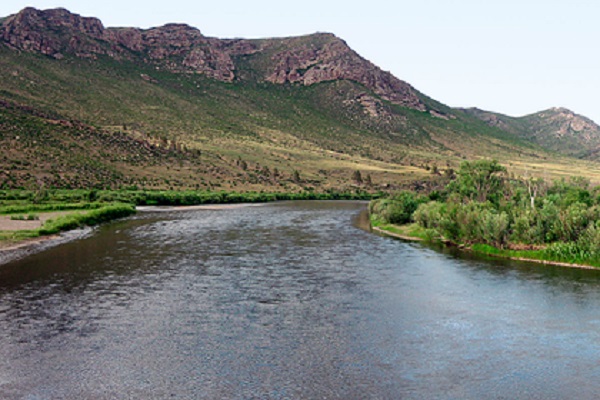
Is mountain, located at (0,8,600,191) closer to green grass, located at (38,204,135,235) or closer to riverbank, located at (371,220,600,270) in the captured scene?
green grass, located at (38,204,135,235)

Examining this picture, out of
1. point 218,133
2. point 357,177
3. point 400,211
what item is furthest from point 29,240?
point 218,133

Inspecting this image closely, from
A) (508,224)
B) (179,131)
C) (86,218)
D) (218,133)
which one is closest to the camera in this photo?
(508,224)

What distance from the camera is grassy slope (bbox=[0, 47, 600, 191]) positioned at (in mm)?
110212

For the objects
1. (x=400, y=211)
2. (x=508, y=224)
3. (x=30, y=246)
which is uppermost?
(x=508, y=224)

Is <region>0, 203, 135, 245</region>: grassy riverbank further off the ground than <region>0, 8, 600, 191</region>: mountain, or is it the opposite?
<region>0, 8, 600, 191</region>: mountain

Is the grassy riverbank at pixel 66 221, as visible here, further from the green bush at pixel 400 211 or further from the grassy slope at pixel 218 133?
the grassy slope at pixel 218 133

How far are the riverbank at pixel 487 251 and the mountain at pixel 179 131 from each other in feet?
134

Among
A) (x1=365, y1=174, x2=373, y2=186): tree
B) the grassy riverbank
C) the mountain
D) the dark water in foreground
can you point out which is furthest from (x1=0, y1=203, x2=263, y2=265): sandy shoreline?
(x1=365, y1=174, x2=373, y2=186): tree

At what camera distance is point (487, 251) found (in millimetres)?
39281

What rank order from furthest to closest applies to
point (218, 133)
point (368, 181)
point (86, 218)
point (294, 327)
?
point (218, 133) → point (368, 181) → point (86, 218) → point (294, 327)

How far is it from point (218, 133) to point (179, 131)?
11.1 m

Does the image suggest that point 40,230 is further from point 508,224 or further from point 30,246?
point 508,224

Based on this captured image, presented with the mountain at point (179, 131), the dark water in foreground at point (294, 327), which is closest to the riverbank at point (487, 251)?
the dark water in foreground at point (294, 327)

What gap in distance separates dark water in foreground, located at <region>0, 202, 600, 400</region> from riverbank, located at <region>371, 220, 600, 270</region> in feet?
5.35
